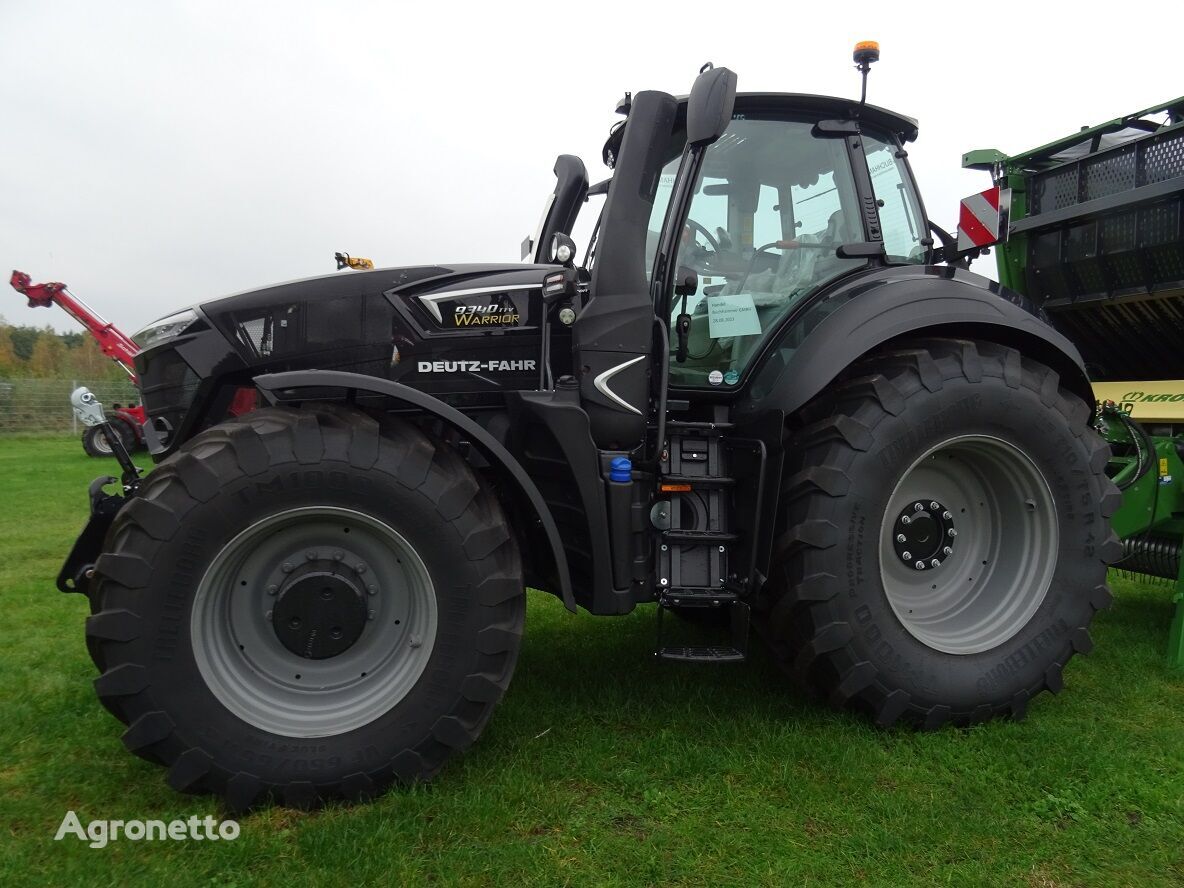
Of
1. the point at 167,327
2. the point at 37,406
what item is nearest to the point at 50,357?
the point at 37,406

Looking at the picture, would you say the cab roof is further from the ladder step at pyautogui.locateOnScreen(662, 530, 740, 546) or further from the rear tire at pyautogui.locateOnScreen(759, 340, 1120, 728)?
the ladder step at pyautogui.locateOnScreen(662, 530, 740, 546)

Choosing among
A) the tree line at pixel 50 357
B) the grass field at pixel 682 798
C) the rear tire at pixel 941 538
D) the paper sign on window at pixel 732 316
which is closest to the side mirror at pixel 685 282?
the paper sign on window at pixel 732 316

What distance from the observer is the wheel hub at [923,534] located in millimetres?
3348

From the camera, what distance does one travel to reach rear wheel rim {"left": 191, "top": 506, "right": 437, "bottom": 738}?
2658 mm

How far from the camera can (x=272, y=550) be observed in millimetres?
2734

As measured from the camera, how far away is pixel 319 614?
2695 millimetres

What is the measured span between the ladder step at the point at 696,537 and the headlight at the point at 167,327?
6.26ft

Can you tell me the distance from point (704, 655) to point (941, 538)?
1.15m

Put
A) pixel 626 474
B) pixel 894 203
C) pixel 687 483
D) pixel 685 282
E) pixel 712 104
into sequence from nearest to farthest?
pixel 712 104 → pixel 626 474 → pixel 687 483 → pixel 685 282 → pixel 894 203

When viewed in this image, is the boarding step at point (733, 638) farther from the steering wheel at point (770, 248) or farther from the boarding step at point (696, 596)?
the steering wheel at point (770, 248)

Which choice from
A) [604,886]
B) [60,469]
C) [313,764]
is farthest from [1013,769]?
[60,469]

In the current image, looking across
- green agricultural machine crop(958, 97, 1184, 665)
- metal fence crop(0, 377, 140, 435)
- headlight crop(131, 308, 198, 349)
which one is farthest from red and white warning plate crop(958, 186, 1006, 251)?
metal fence crop(0, 377, 140, 435)

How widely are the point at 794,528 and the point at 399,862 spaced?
1698mm

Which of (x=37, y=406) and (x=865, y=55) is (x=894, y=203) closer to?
(x=865, y=55)
